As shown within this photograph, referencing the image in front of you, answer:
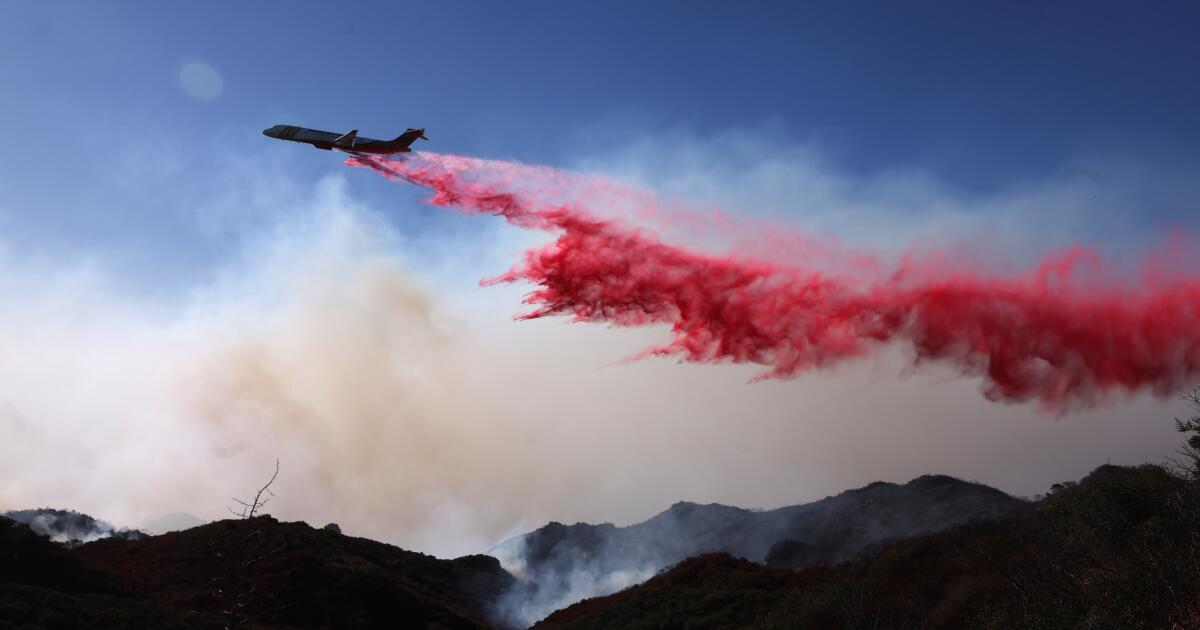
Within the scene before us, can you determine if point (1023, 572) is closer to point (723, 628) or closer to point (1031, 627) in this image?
point (1031, 627)

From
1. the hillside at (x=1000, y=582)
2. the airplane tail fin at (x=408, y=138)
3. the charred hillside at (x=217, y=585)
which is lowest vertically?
the hillside at (x=1000, y=582)

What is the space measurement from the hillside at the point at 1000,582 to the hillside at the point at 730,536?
121ft

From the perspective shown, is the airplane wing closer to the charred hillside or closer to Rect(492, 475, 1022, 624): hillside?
the charred hillside

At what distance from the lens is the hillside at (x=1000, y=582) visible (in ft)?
86.9

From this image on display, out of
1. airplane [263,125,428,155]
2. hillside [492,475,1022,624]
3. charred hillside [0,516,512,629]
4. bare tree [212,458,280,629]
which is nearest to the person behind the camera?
bare tree [212,458,280,629]

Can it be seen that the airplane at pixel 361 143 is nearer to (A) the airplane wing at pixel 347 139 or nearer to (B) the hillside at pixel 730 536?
(A) the airplane wing at pixel 347 139

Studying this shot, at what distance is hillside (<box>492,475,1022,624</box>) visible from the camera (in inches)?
4038

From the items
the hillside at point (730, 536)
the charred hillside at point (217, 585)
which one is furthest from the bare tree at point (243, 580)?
the hillside at point (730, 536)

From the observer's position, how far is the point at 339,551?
8512 cm

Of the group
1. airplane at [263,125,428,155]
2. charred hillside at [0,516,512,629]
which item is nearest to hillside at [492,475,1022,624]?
charred hillside at [0,516,512,629]

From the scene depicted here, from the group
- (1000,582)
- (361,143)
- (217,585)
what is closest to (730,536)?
(217,585)

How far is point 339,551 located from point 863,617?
212 feet

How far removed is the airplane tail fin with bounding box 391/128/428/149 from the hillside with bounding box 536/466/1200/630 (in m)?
39.9

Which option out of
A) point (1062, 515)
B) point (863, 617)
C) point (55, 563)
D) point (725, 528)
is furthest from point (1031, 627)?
point (725, 528)
